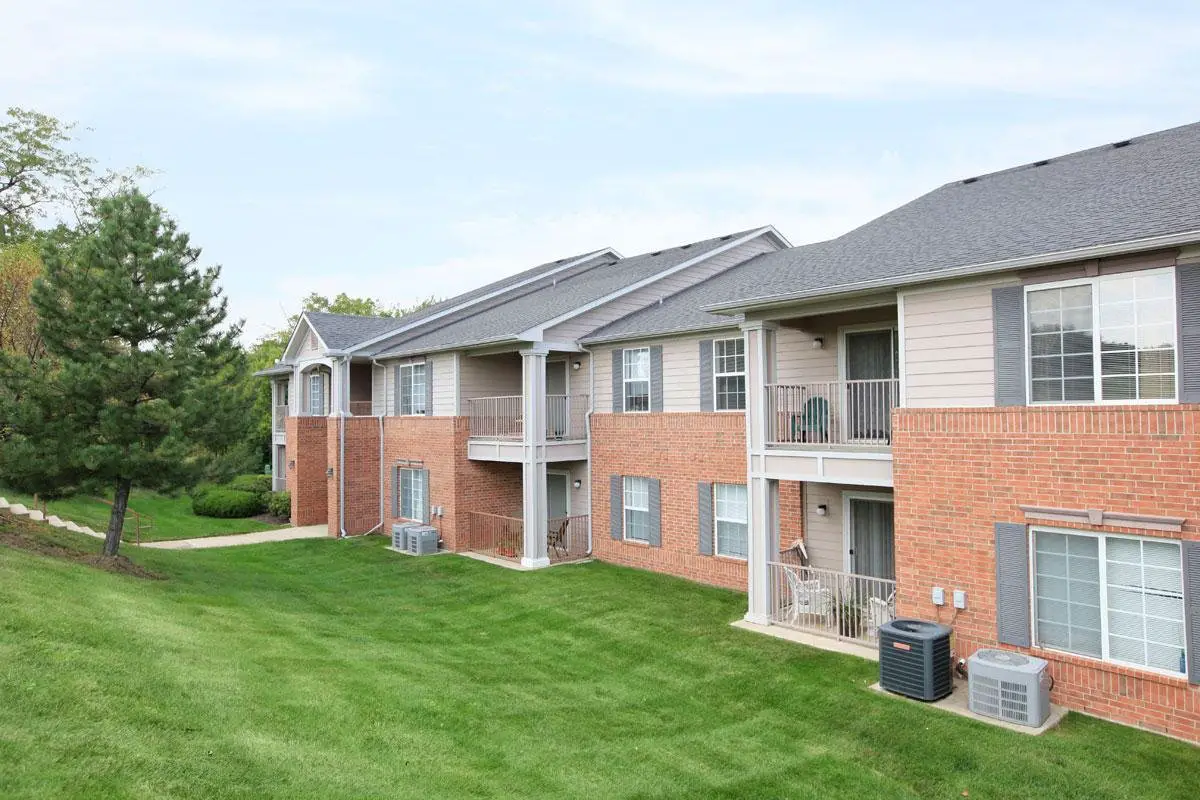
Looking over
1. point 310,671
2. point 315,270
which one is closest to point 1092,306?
point 310,671

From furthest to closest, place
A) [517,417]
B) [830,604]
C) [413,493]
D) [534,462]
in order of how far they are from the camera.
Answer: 1. [413,493]
2. [517,417]
3. [534,462]
4. [830,604]

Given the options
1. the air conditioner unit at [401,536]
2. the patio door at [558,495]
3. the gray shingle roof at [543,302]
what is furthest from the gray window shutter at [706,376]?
the air conditioner unit at [401,536]

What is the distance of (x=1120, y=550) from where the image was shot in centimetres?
798

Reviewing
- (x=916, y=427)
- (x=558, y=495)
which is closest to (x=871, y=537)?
(x=916, y=427)

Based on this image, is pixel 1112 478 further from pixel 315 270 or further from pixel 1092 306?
pixel 315 270

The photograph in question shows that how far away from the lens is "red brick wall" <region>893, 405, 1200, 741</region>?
7.64m

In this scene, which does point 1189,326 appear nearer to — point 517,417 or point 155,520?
point 517,417

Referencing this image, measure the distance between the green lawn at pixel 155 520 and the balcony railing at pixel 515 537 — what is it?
10.3 meters

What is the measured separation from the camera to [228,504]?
28.2m

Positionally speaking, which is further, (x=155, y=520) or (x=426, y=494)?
(x=155, y=520)

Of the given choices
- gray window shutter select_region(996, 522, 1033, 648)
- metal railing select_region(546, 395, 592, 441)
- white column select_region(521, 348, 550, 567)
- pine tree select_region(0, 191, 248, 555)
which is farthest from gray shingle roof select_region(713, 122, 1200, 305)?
pine tree select_region(0, 191, 248, 555)

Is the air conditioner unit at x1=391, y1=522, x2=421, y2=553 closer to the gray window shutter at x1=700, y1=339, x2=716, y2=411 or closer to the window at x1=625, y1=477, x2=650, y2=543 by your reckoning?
the window at x1=625, y1=477, x2=650, y2=543

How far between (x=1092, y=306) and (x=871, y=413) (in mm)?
4165

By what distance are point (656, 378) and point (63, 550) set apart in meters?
12.8
